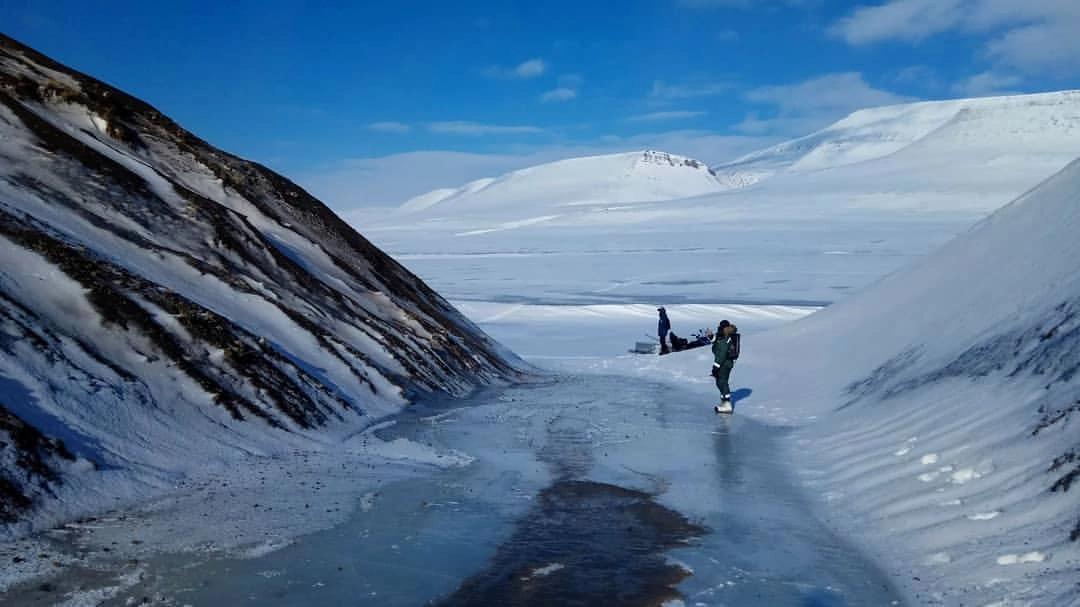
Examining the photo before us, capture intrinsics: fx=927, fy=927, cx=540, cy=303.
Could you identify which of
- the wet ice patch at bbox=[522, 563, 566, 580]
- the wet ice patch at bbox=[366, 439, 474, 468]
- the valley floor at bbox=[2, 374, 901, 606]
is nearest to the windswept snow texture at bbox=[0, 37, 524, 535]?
the wet ice patch at bbox=[366, 439, 474, 468]

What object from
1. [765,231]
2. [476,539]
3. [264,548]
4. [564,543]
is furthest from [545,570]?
[765,231]

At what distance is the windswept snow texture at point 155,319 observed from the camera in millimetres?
8203

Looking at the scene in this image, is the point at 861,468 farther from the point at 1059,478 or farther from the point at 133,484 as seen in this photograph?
the point at 133,484

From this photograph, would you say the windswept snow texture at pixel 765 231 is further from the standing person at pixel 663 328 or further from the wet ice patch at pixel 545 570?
the wet ice patch at pixel 545 570

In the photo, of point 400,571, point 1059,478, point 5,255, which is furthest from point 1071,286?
point 5,255

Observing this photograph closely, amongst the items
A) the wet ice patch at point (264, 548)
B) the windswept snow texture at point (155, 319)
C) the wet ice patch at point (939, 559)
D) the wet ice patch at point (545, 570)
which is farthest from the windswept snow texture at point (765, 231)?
the wet ice patch at point (264, 548)

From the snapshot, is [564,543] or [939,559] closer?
[939,559]

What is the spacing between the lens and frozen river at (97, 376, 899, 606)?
19.9ft

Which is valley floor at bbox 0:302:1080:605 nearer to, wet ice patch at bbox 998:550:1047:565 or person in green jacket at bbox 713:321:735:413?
wet ice patch at bbox 998:550:1047:565

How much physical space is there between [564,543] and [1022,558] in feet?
10.6

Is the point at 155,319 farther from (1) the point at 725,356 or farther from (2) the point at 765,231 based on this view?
(2) the point at 765,231

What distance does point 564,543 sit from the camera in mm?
7285

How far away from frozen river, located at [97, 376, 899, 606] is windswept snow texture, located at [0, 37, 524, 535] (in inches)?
59.9

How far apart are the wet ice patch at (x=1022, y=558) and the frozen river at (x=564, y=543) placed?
2.61ft
